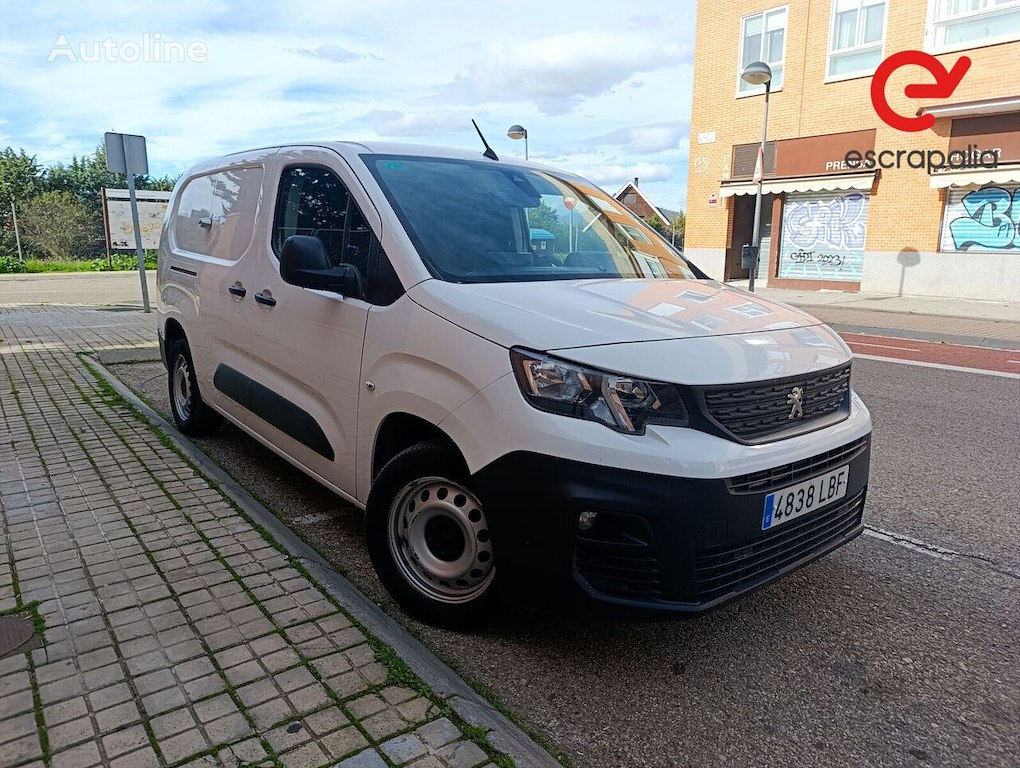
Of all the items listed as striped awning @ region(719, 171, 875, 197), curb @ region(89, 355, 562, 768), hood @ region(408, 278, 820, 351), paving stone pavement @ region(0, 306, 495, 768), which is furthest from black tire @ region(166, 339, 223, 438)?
striped awning @ region(719, 171, 875, 197)

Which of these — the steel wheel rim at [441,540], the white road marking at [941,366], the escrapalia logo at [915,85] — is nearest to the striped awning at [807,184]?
the escrapalia logo at [915,85]

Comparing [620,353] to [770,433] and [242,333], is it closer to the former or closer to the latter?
[770,433]

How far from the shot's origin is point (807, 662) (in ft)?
9.16

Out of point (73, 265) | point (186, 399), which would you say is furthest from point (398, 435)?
point (73, 265)

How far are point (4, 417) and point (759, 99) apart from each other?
21895 millimetres

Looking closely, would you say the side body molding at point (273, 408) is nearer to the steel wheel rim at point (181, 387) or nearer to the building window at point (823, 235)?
the steel wheel rim at point (181, 387)

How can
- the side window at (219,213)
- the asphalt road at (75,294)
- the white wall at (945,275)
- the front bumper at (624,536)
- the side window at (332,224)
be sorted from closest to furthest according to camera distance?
1. the front bumper at (624,536)
2. the side window at (332,224)
3. the side window at (219,213)
4. the white wall at (945,275)
5. the asphalt road at (75,294)

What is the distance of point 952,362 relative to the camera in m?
9.68

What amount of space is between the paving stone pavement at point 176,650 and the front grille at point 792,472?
1.14 metres

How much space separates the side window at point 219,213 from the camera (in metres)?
4.34

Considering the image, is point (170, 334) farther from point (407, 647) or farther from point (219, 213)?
point (407, 647)

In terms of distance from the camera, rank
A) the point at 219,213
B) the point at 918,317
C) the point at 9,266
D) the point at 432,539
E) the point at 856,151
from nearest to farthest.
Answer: the point at 432,539 → the point at 219,213 → the point at 918,317 → the point at 856,151 → the point at 9,266

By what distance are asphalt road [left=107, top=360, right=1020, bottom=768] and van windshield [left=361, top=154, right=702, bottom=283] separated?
1.46 metres

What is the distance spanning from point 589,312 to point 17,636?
2.38 m
